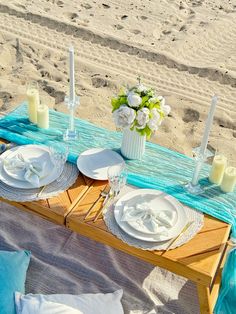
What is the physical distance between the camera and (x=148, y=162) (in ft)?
8.44

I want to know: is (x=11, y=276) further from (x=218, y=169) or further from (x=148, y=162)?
(x=218, y=169)

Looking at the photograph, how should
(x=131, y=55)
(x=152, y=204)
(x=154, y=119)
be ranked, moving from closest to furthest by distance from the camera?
(x=152, y=204), (x=154, y=119), (x=131, y=55)

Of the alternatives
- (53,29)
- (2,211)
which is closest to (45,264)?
(2,211)

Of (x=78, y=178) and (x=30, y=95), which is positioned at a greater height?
(x=30, y=95)

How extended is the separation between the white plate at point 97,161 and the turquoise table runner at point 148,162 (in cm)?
6

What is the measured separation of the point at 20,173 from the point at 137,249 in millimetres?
710

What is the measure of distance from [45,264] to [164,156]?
36.2 inches

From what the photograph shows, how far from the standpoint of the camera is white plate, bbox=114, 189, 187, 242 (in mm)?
2057

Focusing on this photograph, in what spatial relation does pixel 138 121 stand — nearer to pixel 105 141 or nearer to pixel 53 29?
pixel 105 141

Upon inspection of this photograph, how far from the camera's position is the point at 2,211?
302cm

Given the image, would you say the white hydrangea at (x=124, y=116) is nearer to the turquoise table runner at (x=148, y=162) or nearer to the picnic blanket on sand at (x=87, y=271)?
the turquoise table runner at (x=148, y=162)

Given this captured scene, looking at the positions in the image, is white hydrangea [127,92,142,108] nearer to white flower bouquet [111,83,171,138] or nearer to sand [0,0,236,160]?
white flower bouquet [111,83,171,138]

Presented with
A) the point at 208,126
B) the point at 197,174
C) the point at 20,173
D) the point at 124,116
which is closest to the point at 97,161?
the point at 124,116

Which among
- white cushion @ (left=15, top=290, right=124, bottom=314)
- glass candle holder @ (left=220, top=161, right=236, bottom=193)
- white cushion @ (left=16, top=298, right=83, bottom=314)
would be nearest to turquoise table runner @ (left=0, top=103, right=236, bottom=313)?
glass candle holder @ (left=220, top=161, right=236, bottom=193)
